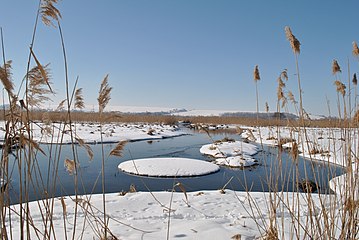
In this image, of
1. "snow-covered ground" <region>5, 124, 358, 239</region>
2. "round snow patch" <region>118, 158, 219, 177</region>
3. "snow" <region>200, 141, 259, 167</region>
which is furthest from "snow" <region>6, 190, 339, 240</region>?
"snow" <region>200, 141, 259, 167</region>

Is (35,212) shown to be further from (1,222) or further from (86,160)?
(86,160)

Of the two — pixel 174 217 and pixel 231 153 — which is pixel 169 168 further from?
pixel 174 217

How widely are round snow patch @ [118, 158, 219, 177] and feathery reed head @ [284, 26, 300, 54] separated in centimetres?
626

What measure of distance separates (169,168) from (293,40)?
22.4 ft

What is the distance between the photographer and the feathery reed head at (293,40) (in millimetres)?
1524

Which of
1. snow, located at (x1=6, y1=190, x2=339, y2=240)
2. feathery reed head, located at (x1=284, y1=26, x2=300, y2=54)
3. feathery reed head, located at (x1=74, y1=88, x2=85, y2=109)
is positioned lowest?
snow, located at (x1=6, y1=190, x2=339, y2=240)

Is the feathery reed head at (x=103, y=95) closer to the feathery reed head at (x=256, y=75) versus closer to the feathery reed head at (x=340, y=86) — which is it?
the feathery reed head at (x=256, y=75)

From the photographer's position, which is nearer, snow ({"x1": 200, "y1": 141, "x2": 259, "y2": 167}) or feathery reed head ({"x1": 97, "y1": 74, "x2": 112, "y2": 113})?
feathery reed head ({"x1": 97, "y1": 74, "x2": 112, "y2": 113})

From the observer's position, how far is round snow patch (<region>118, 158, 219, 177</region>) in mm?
7664

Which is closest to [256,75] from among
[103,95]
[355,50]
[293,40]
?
[293,40]

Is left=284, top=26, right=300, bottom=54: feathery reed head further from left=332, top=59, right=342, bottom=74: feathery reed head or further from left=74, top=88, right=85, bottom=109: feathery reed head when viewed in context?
left=74, top=88, right=85, bottom=109: feathery reed head

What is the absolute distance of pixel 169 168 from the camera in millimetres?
8031

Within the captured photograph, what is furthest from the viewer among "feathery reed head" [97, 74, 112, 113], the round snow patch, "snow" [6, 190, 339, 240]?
the round snow patch

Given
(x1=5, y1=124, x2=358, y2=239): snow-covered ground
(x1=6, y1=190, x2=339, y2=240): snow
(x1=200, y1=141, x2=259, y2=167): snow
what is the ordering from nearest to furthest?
(x1=5, y1=124, x2=358, y2=239): snow-covered ground, (x1=6, y1=190, x2=339, y2=240): snow, (x1=200, y1=141, x2=259, y2=167): snow
